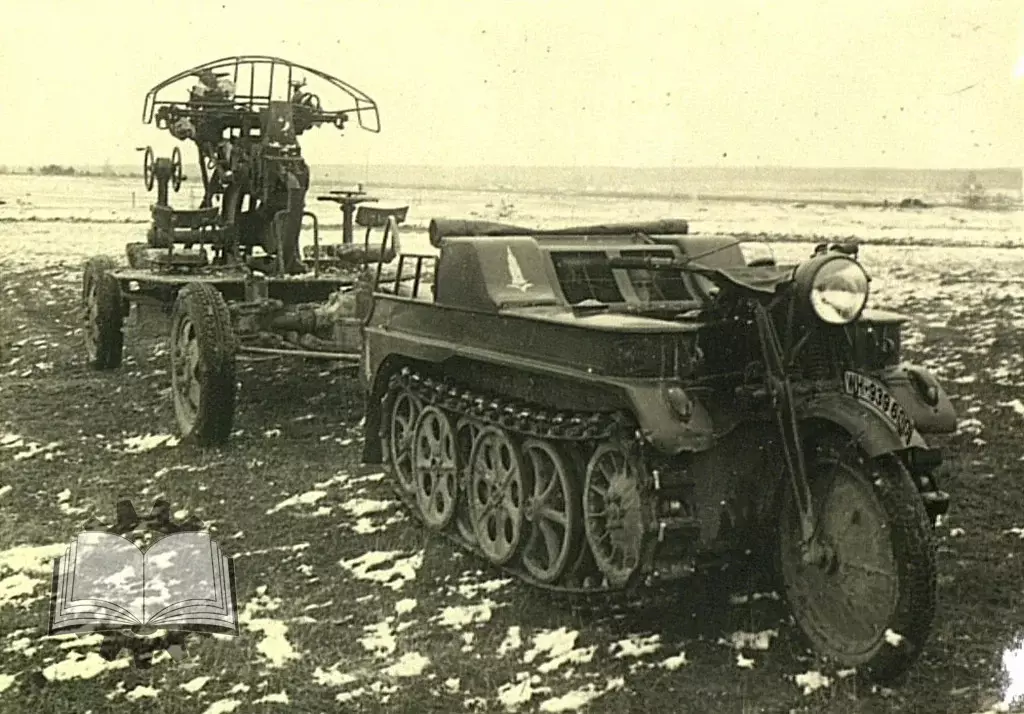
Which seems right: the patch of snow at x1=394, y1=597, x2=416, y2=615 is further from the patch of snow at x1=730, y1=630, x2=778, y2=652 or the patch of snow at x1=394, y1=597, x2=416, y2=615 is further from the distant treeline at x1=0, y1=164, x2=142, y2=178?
the distant treeline at x1=0, y1=164, x2=142, y2=178

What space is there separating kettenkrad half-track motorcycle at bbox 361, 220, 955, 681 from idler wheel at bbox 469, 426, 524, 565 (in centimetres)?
1

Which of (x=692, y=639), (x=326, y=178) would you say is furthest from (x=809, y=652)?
(x=326, y=178)

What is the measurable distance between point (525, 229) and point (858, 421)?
7.96ft

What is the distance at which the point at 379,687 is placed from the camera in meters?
4.27

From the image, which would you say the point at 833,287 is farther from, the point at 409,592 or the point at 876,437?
the point at 409,592

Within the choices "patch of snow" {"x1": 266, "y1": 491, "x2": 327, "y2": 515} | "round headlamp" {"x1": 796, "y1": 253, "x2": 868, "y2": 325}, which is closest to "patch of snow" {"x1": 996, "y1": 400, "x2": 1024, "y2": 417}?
"round headlamp" {"x1": 796, "y1": 253, "x2": 868, "y2": 325}

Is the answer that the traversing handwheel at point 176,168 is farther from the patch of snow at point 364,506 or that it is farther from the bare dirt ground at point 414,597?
the patch of snow at point 364,506

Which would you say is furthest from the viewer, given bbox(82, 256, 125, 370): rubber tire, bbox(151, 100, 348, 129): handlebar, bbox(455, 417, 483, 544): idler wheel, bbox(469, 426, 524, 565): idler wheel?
bbox(82, 256, 125, 370): rubber tire

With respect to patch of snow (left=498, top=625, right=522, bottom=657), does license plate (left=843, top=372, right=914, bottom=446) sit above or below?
above

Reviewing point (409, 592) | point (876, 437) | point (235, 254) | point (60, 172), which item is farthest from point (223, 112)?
point (876, 437)

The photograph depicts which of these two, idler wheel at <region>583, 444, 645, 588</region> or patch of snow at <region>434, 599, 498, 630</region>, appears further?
patch of snow at <region>434, 599, 498, 630</region>

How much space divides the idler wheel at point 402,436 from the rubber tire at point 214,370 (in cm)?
141

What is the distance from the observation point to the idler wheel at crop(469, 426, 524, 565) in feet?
17.5

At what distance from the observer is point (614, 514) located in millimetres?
4668
